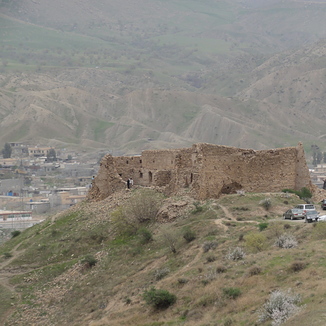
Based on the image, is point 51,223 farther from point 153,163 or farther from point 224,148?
point 224,148

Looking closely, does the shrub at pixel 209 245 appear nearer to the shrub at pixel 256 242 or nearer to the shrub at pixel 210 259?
the shrub at pixel 210 259

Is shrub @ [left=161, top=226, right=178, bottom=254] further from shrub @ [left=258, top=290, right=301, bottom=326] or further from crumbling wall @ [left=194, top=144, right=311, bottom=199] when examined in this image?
shrub @ [left=258, top=290, right=301, bottom=326]

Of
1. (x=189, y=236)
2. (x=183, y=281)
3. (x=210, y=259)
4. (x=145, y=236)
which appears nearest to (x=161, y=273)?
(x=210, y=259)

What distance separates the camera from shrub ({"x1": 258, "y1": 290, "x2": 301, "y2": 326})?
16469 mm

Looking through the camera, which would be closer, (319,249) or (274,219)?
(319,249)

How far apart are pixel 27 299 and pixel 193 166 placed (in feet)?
34.2

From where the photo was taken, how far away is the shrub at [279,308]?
1647 centimetres

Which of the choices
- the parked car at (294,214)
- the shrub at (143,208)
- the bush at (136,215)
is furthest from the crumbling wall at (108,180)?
the parked car at (294,214)

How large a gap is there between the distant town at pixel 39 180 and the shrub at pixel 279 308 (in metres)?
88.9

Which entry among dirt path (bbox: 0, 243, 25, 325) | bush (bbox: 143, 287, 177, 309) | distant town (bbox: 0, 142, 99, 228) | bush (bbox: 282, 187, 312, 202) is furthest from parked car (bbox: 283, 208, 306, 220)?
distant town (bbox: 0, 142, 99, 228)

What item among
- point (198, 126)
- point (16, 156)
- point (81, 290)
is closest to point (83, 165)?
point (16, 156)

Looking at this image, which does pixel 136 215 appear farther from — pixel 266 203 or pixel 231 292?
pixel 231 292

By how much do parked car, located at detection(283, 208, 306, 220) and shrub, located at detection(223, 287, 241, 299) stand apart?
9586 millimetres

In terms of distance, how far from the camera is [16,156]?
602ft
